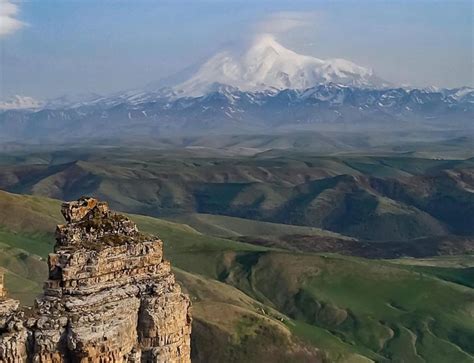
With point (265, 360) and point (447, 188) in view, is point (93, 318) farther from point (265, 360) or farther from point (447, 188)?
point (447, 188)

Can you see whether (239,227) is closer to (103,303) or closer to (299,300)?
(299,300)

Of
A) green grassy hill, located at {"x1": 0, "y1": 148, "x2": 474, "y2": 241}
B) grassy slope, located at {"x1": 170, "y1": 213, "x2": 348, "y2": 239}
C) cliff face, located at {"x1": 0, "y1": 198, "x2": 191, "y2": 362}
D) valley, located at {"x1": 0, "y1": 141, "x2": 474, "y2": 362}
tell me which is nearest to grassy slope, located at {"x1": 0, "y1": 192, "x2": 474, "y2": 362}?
valley, located at {"x1": 0, "y1": 141, "x2": 474, "y2": 362}

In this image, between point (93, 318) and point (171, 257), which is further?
point (171, 257)

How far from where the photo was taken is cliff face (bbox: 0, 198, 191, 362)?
14797mm

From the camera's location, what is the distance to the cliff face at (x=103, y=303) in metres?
14.8

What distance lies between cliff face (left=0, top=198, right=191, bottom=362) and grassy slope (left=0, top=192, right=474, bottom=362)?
145 ft

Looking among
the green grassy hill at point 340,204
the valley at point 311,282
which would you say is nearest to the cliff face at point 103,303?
the valley at point 311,282

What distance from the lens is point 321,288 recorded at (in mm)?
89125

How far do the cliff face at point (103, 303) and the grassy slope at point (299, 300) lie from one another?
44.3 metres

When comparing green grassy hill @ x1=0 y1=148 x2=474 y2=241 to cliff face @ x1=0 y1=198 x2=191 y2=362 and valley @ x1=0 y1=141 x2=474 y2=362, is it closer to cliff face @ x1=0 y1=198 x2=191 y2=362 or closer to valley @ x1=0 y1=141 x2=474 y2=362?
valley @ x1=0 y1=141 x2=474 y2=362

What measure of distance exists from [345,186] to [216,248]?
85244 millimetres

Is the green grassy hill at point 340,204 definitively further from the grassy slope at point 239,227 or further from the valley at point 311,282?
the valley at point 311,282

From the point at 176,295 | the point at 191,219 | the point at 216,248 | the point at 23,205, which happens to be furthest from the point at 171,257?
the point at 176,295

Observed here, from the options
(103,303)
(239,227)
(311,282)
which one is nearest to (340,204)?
(239,227)
